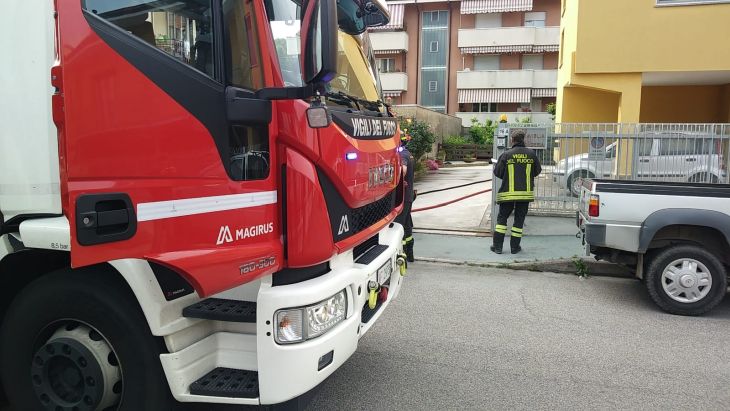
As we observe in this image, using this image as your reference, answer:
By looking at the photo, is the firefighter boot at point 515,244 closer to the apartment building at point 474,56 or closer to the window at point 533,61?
the apartment building at point 474,56

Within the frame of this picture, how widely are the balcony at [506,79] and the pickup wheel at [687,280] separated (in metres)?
32.7

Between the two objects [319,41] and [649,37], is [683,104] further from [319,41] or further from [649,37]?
[319,41]

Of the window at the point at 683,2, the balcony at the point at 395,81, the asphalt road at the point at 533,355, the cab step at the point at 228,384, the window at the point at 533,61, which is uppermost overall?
the window at the point at 533,61

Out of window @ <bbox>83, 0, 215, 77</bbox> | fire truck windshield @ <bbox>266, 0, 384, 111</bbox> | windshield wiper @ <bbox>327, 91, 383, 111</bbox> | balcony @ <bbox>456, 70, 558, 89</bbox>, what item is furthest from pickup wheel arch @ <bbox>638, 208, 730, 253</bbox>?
balcony @ <bbox>456, 70, 558, 89</bbox>

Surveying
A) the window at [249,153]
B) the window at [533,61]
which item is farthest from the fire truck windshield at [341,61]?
the window at [533,61]

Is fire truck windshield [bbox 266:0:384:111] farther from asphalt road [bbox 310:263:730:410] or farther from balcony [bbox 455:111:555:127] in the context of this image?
balcony [bbox 455:111:555:127]

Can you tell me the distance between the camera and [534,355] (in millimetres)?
4410

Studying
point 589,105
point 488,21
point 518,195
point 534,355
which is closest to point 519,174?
point 518,195

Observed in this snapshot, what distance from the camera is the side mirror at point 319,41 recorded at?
232 centimetres

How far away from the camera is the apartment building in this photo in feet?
119

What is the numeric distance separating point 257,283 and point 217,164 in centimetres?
64

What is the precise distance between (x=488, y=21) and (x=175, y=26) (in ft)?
126

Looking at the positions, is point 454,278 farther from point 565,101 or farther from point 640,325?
point 565,101

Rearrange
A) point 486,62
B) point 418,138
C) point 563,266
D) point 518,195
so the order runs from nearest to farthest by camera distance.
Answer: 1. point 563,266
2. point 518,195
3. point 418,138
4. point 486,62
